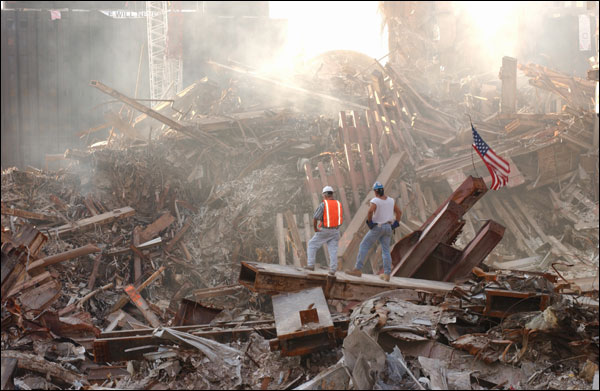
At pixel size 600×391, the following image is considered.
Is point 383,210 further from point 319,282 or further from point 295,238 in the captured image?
point 295,238

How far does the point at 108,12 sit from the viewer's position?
25.5 metres

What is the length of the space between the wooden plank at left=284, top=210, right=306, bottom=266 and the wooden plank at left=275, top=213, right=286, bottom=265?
0.51 feet

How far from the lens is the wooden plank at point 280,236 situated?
10578 mm

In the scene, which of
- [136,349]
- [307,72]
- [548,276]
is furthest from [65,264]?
[307,72]

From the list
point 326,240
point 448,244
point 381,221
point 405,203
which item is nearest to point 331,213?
point 326,240

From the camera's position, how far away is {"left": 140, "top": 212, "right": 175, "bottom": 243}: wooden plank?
11131 mm

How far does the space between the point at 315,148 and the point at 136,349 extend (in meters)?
8.22

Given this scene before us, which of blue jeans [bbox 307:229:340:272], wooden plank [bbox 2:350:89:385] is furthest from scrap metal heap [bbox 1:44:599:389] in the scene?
blue jeans [bbox 307:229:340:272]

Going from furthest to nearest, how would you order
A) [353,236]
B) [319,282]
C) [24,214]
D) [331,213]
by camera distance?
[24,214] < [353,236] < [331,213] < [319,282]

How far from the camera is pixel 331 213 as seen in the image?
7520 mm

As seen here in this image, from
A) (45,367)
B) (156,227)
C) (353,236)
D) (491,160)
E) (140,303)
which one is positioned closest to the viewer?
(45,367)

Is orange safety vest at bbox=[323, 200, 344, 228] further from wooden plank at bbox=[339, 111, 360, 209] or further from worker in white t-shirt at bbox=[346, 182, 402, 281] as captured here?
wooden plank at bbox=[339, 111, 360, 209]

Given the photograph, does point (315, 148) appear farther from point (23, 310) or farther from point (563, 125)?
point (23, 310)

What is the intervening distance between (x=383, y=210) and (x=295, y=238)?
11.3 feet
